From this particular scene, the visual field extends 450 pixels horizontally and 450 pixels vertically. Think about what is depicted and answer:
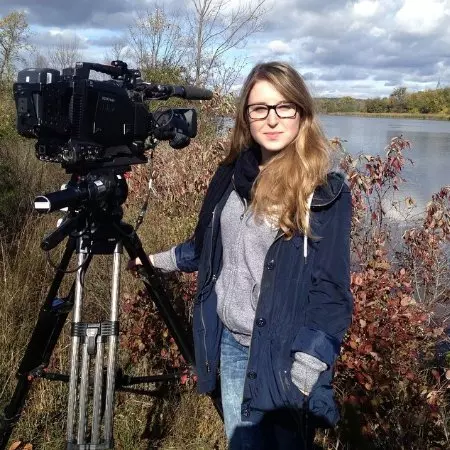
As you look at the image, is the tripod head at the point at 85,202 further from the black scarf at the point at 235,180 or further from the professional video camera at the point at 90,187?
the black scarf at the point at 235,180

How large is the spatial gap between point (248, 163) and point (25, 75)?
0.70 meters

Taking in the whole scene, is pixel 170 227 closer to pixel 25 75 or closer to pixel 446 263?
pixel 446 263

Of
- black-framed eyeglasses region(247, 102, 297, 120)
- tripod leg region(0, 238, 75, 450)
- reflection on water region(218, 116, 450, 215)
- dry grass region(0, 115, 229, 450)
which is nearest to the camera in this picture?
black-framed eyeglasses region(247, 102, 297, 120)

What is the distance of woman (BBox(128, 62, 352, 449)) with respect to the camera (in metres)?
1.55

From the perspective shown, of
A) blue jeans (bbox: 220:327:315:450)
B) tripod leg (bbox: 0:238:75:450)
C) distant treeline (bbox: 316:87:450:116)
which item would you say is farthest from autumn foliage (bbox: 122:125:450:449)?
distant treeline (bbox: 316:87:450:116)

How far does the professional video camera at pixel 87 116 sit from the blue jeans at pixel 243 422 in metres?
0.66

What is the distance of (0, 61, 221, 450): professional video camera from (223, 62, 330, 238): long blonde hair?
0.35m

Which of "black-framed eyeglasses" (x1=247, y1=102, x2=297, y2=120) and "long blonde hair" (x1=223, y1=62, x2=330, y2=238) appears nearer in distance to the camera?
"long blonde hair" (x1=223, y1=62, x2=330, y2=238)

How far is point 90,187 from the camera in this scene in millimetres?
1619

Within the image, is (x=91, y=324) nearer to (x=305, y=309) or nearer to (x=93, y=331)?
(x=93, y=331)

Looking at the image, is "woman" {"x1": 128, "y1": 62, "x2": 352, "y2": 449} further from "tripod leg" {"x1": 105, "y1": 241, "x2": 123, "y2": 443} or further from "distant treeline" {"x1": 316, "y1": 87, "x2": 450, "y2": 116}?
"distant treeline" {"x1": 316, "y1": 87, "x2": 450, "y2": 116}

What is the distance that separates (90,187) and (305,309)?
686 mm

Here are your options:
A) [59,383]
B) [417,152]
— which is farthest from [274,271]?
[417,152]

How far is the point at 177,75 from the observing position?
10289 millimetres
